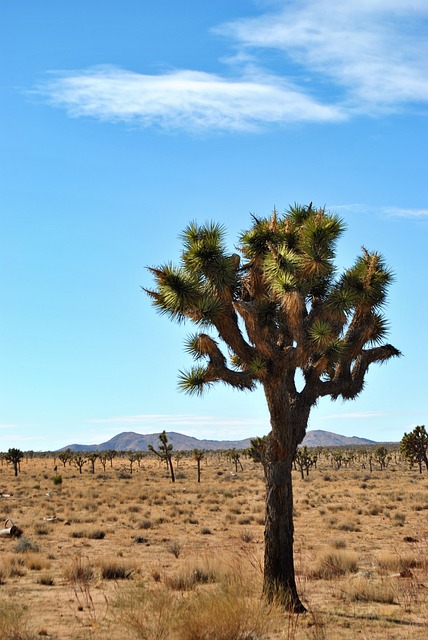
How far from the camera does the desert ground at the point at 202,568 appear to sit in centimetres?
910

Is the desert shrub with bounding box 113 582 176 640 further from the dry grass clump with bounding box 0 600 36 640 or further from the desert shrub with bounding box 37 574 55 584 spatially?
the desert shrub with bounding box 37 574 55 584

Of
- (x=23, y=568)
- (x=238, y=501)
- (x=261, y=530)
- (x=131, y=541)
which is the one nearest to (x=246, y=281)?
(x=23, y=568)

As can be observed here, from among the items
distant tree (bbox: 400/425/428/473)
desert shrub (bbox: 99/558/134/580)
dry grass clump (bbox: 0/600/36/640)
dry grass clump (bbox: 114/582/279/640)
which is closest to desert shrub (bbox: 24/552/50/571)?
desert shrub (bbox: 99/558/134/580)

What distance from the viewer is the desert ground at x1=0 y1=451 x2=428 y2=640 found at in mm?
9102

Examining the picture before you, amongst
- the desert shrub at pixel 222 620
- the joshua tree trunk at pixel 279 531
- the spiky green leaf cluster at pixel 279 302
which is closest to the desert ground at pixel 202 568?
the desert shrub at pixel 222 620

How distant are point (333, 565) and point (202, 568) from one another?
3.25 meters

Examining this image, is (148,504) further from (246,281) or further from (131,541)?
(246,281)

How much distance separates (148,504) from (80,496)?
592cm

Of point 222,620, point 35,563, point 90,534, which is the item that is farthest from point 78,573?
point 90,534

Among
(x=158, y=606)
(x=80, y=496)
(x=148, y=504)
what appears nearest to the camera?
(x=158, y=606)

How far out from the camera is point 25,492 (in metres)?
45.0

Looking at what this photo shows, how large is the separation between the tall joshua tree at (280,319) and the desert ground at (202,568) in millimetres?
1859

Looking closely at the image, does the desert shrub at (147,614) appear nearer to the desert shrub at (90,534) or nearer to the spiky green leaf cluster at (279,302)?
the spiky green leaf cluster at (279,302)

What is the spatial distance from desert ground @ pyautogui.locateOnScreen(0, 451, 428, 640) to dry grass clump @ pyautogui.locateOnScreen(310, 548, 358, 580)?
0.03 meters
